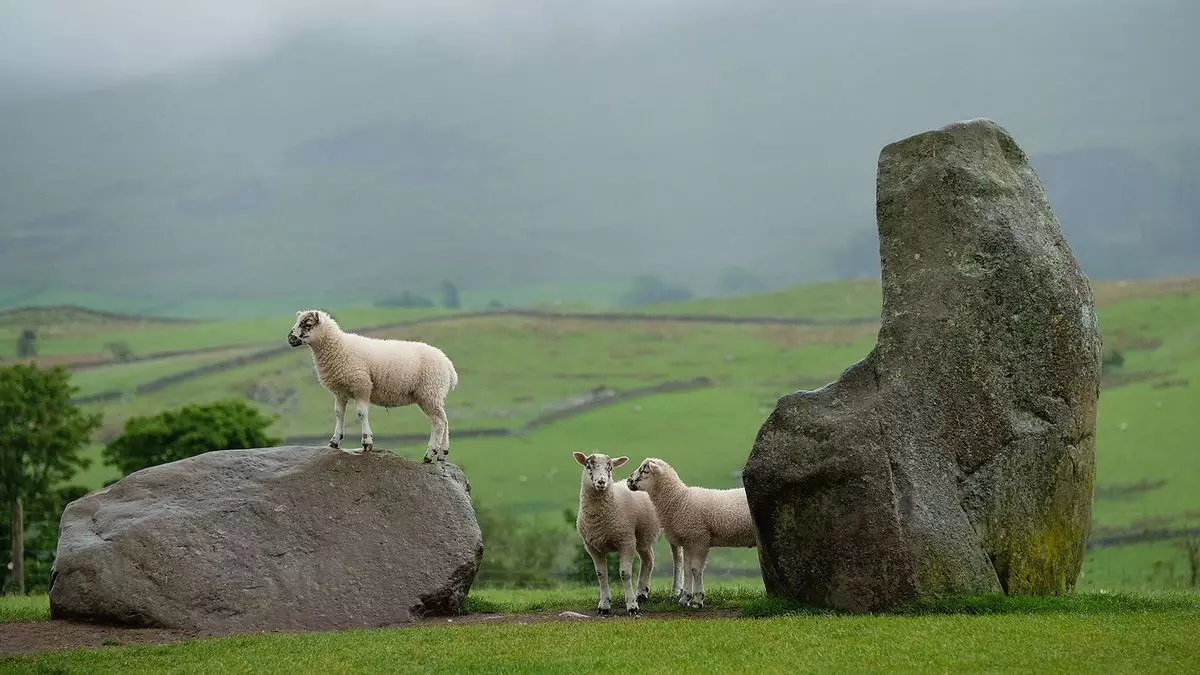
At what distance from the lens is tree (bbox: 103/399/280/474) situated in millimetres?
37500

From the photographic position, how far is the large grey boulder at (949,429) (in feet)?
52.8

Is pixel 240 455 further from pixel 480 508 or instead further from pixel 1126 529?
pixel 1126 529

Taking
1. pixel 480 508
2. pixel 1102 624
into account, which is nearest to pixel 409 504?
pixel 1102 624

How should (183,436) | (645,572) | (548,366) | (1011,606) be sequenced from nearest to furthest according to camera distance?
(1011,606) < (645,572) < (183,436) < (548,366)

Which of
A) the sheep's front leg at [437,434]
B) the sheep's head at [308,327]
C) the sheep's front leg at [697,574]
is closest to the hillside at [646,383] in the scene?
the sheep's front leg at [697,574]

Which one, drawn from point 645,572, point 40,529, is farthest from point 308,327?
point 40,529

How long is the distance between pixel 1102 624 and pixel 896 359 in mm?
4100

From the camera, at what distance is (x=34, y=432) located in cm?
3791

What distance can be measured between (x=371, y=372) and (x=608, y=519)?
163 inches

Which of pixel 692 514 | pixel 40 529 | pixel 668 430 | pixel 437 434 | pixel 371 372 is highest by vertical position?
pixel 371 372

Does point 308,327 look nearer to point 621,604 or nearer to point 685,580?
point 621,604

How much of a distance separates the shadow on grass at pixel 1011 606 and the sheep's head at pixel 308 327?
7239 mm

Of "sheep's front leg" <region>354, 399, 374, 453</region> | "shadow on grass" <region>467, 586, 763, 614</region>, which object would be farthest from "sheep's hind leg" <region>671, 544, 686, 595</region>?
"sheep's front leg" <region>354, 399, 374, 453</region>

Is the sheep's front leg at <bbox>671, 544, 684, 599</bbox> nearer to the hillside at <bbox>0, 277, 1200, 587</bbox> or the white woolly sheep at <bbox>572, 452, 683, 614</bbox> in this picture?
the white woolly sheep at <bbox>572, 452, 683, 614</bbox>
